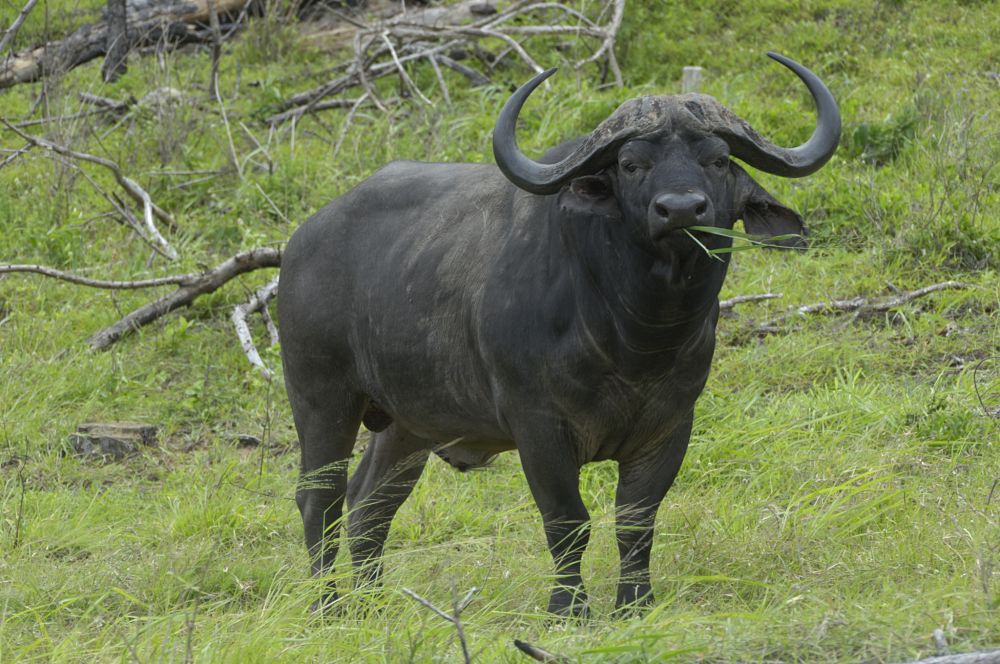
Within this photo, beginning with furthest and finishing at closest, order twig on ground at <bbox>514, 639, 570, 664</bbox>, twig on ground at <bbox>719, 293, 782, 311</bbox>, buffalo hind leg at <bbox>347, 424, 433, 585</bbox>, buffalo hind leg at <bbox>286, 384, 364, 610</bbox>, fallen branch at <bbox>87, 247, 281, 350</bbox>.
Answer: fallen branch at <bbox>87, 247, 281, 350</bbox> < twig on ground at <bbox>719, 293, 782, 311</bbox> < buffalo hind leg at <bbox>347, 424, 433, 585</bbox> < buffalo hind leg at <bbox>286, 384, 364, 610</bbox> < twig on ground at <bbox>514, 639, 570, 664</bbox>

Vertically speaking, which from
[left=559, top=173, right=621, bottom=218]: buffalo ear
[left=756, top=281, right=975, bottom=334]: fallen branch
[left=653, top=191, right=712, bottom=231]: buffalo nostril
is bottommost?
[left=756, top=281, right=975, bottom=334]: fallen branch

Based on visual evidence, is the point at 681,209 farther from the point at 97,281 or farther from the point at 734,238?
the point at 97,281

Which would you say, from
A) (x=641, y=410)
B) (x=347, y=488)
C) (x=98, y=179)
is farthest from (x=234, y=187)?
(x=641, y=410)

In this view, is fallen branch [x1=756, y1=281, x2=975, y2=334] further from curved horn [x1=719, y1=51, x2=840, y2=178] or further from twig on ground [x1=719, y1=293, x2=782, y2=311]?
curved horn [x1=719, y1=51, x2=840, y2=178]

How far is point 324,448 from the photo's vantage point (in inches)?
207

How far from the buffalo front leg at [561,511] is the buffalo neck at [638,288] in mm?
399

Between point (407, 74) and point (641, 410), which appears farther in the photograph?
point (407, 74)

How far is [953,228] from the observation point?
7520 millimetres

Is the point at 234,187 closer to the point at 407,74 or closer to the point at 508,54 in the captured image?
the point at 407,74

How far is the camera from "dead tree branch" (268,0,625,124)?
1004 centimetres

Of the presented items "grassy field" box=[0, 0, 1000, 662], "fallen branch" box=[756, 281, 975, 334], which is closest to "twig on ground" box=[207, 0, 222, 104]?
"grassy field" box=[0, 0, 1000, 662]

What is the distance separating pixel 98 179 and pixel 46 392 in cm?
315

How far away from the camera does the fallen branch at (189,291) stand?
7574mm

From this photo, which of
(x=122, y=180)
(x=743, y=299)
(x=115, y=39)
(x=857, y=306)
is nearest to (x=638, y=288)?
(x=743, y=299)
